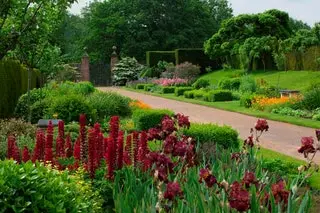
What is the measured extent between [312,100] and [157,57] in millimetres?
29609

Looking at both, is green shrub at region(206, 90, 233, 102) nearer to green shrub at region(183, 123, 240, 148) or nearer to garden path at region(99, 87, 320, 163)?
garden path at region(99, 87, 320, 163)

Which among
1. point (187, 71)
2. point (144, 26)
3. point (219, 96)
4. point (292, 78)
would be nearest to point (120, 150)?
point (219, 96)

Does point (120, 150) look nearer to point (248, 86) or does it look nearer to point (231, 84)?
point (248, 86)

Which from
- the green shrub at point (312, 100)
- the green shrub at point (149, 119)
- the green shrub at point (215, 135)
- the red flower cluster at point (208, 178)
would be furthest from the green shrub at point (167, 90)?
the red flower cluster at point (208, 178)

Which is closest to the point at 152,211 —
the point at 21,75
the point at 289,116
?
the point at 289,116

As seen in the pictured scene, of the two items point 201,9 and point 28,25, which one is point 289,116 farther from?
point 201,9

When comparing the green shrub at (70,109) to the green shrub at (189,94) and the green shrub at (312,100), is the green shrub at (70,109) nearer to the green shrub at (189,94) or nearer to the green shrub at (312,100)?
the green shrub at (312,100)

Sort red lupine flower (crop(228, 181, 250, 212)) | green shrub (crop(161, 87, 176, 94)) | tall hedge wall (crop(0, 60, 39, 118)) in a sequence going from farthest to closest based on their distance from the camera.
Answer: green shrub (crop(161, 87, 176, 94)) → tall hedge wall (crop(0, 60, 39, 118)) → red lupine flower (crop(228, 181, 250, 212))

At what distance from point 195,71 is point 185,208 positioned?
1323 inches

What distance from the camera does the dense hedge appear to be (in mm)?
46250

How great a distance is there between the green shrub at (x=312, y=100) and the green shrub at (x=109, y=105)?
5.65 metres

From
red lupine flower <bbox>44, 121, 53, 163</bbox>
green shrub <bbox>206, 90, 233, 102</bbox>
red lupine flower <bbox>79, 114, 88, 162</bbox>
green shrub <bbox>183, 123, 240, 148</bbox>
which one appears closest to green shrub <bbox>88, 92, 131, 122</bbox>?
green shrub <bbox>183, 123, 240, 148</bbox>

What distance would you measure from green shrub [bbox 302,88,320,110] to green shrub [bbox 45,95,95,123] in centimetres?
750

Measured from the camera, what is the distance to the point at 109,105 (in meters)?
15.2
